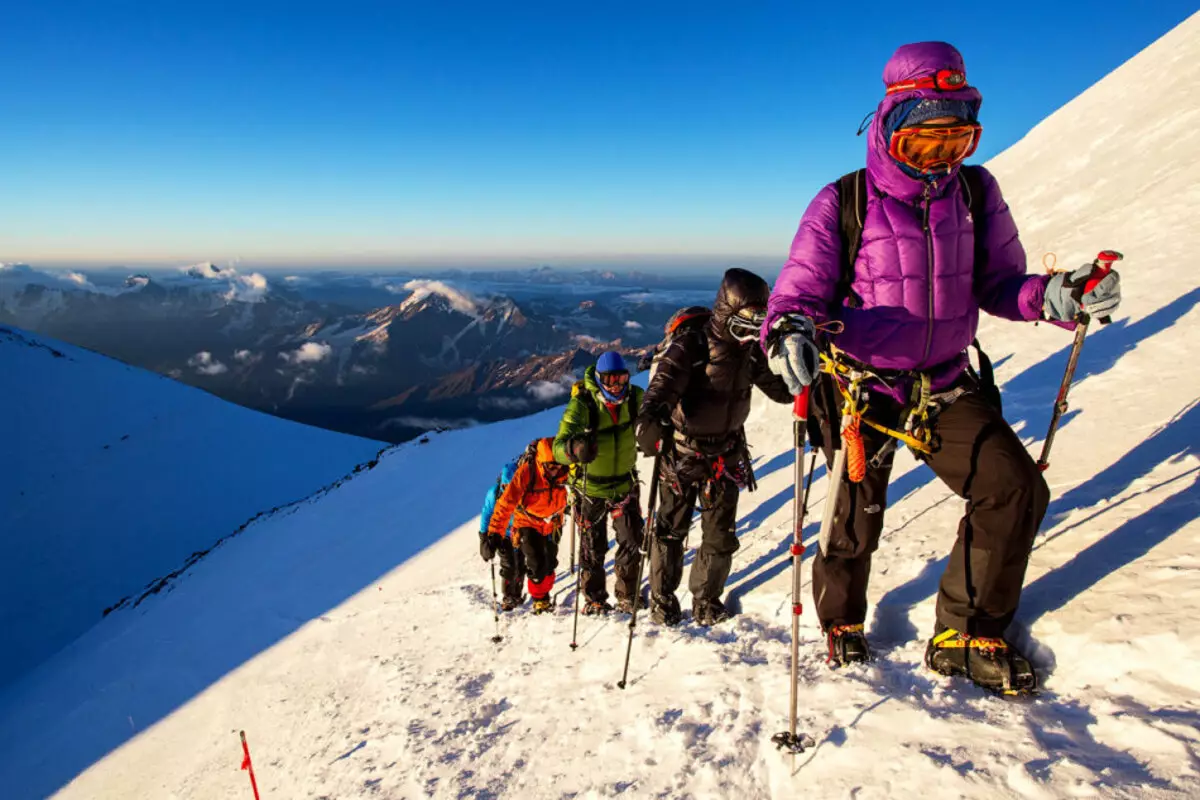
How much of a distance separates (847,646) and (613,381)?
3.50 m

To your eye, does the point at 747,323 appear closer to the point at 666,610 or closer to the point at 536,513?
the point at 666,610

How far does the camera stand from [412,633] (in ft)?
26.7

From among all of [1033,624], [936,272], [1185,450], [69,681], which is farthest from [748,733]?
[69,681]

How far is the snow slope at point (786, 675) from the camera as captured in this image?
2.85 m

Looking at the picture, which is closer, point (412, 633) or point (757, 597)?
point (757, 597)

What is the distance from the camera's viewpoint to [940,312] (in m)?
3.23

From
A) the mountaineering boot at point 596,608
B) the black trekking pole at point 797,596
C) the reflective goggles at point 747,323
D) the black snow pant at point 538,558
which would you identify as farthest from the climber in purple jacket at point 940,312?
the black snow pant at point 538,558

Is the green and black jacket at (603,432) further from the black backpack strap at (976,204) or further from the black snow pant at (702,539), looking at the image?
the black backpack strap at (976,204)

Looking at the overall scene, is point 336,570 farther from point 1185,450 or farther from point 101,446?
point 101,446

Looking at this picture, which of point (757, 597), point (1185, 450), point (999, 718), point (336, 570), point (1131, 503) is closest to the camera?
point (999, 718)

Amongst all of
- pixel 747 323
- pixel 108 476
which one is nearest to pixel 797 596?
pixel 747 323

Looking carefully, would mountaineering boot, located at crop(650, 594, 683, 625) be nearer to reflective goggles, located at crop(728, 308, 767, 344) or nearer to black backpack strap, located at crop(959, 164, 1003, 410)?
reflective goggles, located at crop(728, 308, 767, 344)

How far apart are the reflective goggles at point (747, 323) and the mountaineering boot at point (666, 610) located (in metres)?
2.69

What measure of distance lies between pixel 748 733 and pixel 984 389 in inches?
100
